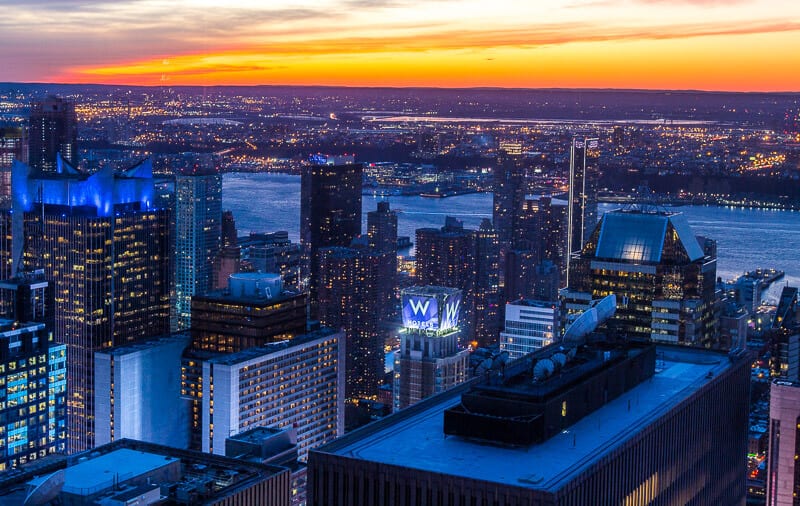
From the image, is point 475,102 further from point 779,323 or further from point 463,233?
point 779,323

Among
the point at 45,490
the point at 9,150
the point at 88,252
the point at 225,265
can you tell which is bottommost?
the point at 225,265

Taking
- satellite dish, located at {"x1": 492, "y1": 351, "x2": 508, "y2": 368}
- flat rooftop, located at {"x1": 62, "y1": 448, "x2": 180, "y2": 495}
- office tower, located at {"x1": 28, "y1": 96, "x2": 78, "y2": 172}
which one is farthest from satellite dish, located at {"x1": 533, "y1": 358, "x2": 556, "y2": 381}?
office tower, located at {"x1": 28, "y1": 96, "x2": 78, "y2": 172}

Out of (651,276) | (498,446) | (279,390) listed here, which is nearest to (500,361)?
(498,446)

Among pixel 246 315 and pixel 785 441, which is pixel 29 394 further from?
pixel 785 441

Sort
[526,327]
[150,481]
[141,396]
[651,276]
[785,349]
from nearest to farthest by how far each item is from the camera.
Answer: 1. [150,481]
2. [651,276]
3. [141,396]
4. [785,349]
5. [526,327]

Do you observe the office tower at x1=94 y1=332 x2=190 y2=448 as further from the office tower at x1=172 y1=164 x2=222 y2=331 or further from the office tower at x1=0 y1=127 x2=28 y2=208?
the office tower at x1=172 y1=164 x2=222 y2=331

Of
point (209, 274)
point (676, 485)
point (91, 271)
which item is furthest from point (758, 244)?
point (676, 485)

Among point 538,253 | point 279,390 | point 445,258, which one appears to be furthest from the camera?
point 538,253

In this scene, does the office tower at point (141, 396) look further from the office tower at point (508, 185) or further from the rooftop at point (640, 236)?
the office tower at point (508, 185)
